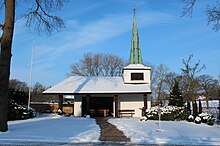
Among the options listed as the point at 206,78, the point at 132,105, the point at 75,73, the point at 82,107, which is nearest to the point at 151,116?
the point at 132,105

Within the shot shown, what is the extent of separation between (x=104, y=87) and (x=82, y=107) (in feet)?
11.4

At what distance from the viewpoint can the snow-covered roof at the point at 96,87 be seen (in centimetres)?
2930

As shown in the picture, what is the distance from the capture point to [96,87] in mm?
31000

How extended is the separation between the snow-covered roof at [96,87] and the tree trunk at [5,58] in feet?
53.4

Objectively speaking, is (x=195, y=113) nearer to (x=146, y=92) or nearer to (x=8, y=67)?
(x=146, y=92)

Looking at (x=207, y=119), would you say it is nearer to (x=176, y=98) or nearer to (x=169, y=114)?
(x=169, y=114)

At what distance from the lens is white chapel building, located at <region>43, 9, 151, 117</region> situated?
29562 mm

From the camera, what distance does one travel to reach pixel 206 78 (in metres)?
62.1

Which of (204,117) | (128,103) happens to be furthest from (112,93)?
(204,117)

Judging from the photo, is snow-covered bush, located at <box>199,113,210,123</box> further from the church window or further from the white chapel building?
the church window

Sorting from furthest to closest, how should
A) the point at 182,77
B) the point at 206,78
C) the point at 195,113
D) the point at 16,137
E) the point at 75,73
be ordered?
the point at 206,78 → the point at 75,73 → the point at 182,77 → the point at 195,113 → the point at 16,137

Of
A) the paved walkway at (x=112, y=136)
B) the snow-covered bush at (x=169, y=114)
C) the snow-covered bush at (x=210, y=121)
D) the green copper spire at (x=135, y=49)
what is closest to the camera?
the paved walkway at (x=112, y=136)

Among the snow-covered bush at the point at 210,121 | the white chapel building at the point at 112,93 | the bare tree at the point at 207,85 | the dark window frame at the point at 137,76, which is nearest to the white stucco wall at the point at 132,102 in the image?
the white chapel building at the point at 112,93

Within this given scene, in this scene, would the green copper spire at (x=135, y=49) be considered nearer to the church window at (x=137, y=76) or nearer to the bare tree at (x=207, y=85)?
the church window at (x=137, y=76)
